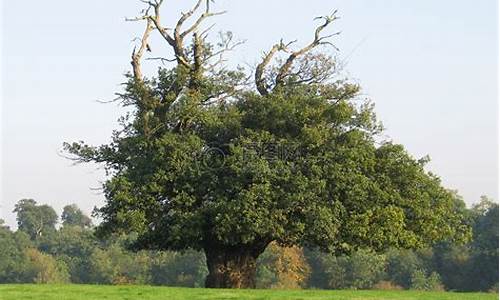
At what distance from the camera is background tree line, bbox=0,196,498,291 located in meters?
90.5

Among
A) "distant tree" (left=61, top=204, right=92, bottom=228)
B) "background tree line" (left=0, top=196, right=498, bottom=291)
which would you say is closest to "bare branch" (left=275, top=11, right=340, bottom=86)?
"background tree line" (left=0, top=196, right=498, bottom=291)

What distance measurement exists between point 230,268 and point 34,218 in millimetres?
132662

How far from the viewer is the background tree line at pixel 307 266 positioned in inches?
3563

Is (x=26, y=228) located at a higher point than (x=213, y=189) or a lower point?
higher

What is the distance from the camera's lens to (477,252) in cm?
9044

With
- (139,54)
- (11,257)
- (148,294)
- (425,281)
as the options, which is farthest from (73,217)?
(148,294)

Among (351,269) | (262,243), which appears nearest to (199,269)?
(351,269)

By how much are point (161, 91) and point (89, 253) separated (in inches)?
3449

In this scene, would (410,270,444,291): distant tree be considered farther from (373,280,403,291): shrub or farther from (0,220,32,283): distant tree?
(0,220,32,283): distant tree

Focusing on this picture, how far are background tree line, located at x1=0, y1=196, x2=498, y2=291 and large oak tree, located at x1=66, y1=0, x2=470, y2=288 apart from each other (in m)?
50.9

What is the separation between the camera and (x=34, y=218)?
160 m

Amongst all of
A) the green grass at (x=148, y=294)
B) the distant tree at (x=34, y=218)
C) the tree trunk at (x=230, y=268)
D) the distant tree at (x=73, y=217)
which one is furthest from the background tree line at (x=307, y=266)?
the distant tree at (x=73, y=217)

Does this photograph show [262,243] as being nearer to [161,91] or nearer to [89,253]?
[161,91]

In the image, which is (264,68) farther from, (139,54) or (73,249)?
(73,249)
